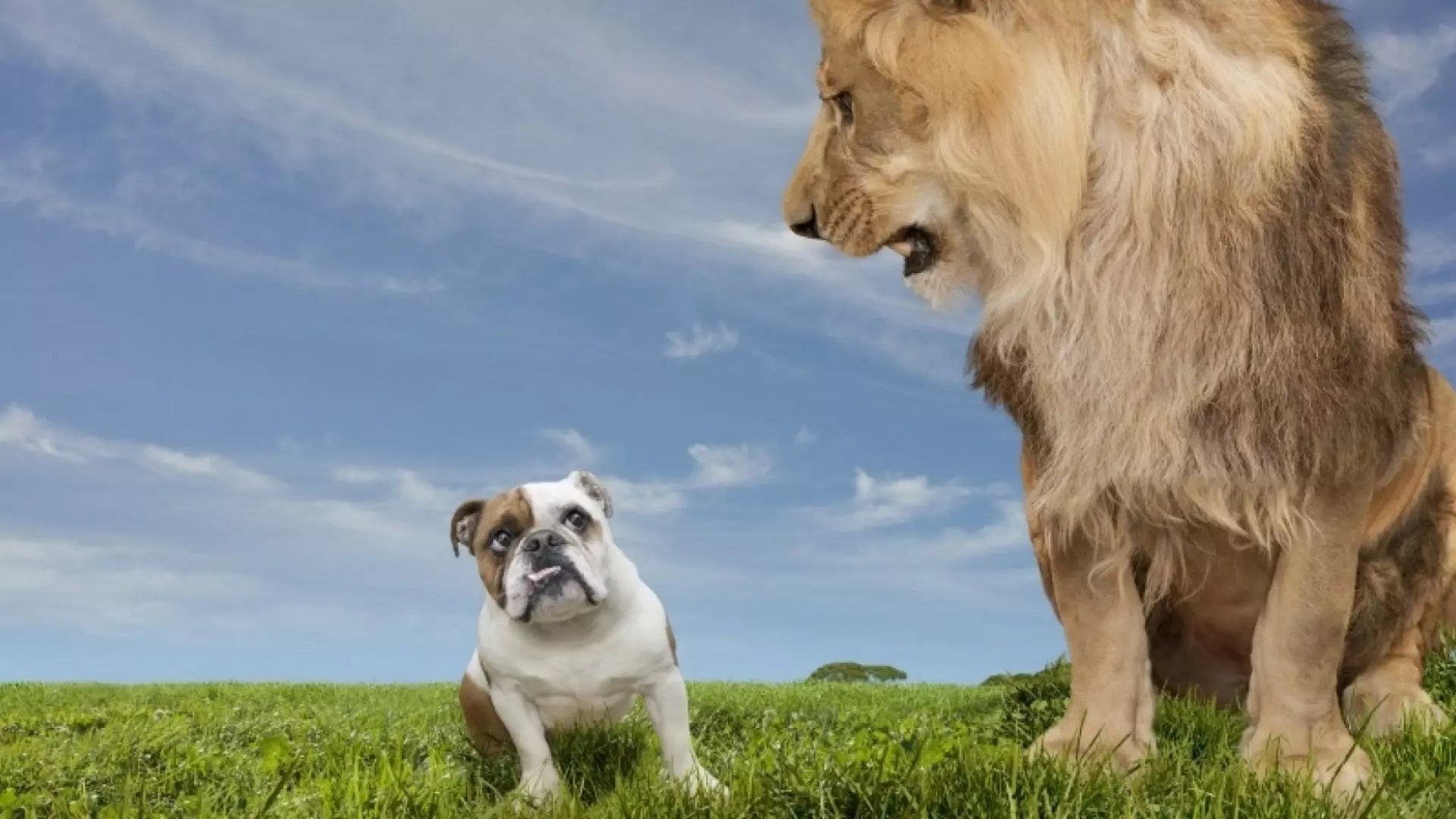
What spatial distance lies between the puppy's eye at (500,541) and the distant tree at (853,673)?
24.7 feet

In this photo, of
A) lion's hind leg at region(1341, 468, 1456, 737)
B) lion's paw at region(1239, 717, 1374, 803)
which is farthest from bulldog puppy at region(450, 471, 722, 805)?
lion's hind leg at region(1341, 468, 1456, 737)

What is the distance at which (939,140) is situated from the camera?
313 centimetres

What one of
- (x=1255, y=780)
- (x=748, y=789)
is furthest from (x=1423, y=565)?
(x=748, y=789)

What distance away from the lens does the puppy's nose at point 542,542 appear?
393cm

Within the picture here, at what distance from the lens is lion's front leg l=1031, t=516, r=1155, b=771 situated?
359 centimetres

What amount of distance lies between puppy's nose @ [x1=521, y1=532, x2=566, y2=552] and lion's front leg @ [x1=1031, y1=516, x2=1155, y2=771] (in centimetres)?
145

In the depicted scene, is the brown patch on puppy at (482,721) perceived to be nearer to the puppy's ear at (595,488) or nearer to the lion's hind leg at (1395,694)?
the puppy's ear at (595,488)

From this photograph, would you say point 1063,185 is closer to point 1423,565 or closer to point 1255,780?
point 1255,780

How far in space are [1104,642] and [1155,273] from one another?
3.65 feet

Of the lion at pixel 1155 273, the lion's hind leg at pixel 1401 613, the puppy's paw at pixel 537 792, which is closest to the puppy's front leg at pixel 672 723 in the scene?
the puppy's paw at pixel 537 792

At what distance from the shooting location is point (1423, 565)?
164 inches

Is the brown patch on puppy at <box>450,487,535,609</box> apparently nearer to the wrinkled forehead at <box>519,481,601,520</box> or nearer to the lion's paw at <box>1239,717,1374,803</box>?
the wrinkled forehead at <box>519,481,601,520</box>

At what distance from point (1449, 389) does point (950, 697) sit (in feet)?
14.9

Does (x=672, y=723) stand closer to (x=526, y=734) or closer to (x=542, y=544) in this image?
(x=526, y=734)
